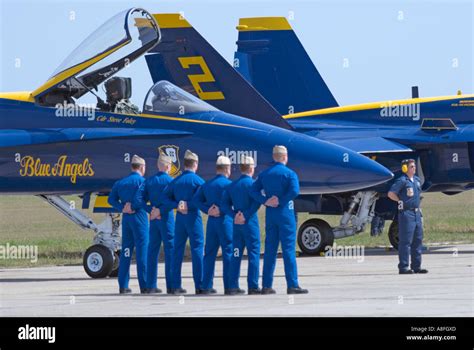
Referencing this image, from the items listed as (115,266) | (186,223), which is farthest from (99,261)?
(186,223)

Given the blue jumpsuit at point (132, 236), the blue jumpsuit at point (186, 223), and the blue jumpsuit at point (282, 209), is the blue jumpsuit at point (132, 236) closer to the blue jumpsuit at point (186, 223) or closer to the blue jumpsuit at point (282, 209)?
the blue jumpsuit at point (186, 223)

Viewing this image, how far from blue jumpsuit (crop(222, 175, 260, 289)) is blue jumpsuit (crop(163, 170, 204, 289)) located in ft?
1.48

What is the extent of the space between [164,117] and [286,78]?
33.8ft

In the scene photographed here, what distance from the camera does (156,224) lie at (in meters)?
14.7

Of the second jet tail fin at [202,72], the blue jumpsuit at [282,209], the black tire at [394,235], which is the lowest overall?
the black tire at [394,235]

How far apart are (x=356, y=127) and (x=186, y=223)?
11214mm

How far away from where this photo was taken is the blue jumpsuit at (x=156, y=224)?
14.6 m

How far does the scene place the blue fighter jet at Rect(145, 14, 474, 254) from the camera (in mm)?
22359

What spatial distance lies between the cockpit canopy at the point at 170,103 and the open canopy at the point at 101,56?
2.58 ft

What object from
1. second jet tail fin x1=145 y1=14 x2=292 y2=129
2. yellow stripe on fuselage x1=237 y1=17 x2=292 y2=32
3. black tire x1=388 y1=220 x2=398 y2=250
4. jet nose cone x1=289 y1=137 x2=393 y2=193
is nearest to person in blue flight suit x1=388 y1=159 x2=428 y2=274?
jet nose cone x1=289 y1=137 x2=393 y2=193

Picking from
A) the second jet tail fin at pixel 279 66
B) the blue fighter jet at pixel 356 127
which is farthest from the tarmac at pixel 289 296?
the second jet tail fin at pixel 279 66

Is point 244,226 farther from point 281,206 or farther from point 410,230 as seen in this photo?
point 410,230

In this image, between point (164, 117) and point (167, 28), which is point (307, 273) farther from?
point (167, 28)
